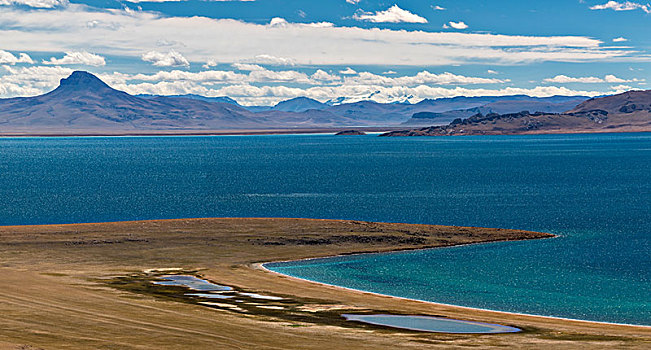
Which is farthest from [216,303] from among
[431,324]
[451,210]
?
[451,210]

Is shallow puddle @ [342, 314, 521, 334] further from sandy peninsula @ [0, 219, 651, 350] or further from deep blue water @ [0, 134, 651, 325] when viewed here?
deep blue water @ [0, 134, 651, 325]

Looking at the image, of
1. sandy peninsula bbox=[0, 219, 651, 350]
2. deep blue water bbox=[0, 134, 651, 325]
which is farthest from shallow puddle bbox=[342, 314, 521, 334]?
deep blue water bbox=[0, 134, 651, 325]

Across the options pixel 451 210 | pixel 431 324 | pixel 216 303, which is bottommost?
pixel 451 210

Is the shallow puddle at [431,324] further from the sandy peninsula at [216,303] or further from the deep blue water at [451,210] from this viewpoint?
the deep blue water at [451,210]

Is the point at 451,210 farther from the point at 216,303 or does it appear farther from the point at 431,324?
the point at 431,324

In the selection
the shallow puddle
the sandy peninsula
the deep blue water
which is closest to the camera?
the sandy peninsula
